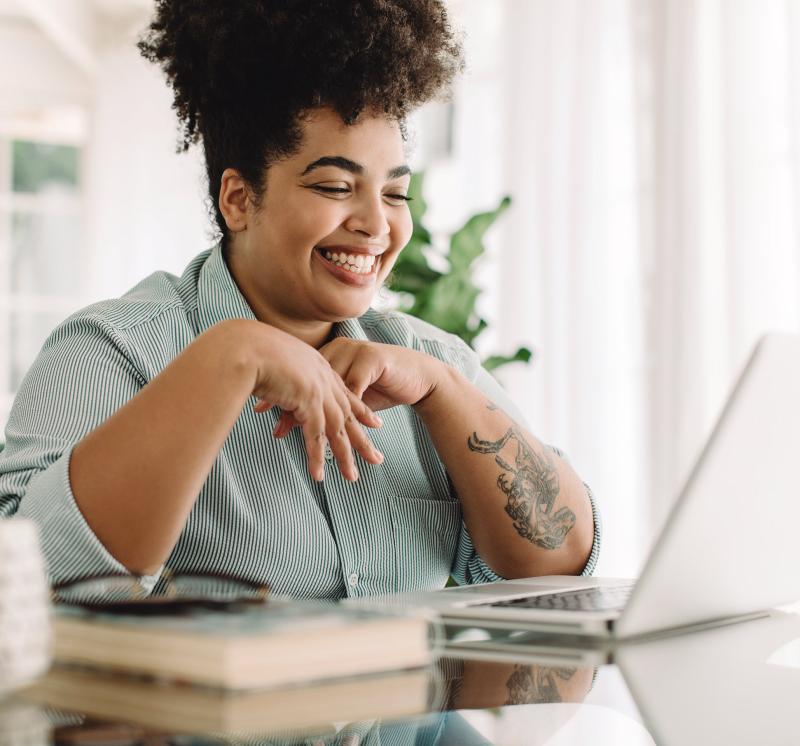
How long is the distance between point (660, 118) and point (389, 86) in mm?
2036

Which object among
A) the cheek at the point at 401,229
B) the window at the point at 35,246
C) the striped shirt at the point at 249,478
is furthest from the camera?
the window at the point at 35,246

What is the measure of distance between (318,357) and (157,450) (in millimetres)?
206

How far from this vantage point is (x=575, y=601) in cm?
99

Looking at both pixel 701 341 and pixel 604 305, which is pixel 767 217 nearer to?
pixel 701 341

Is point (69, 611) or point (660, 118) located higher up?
point (660, 118)

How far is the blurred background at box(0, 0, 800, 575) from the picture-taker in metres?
2.94

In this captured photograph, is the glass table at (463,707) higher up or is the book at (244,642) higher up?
the book at (244,642)

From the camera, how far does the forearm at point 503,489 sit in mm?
1416

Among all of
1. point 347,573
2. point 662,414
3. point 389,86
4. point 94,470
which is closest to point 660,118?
point 662,414

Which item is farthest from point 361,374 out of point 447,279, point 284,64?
point 447,279

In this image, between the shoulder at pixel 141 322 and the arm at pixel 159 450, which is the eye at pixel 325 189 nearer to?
the shoulder at pixel 141 322

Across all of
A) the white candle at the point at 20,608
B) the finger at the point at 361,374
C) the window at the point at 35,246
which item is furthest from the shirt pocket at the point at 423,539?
the window at the point at 35,246

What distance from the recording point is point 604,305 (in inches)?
138

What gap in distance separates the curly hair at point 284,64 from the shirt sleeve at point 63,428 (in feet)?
1.12
